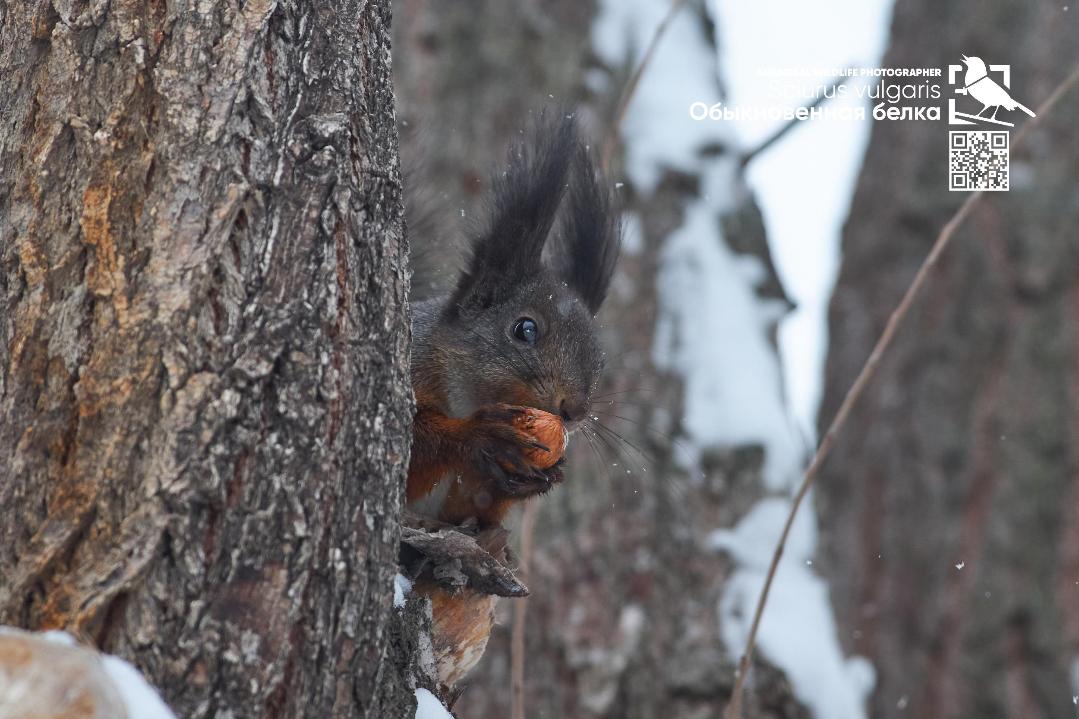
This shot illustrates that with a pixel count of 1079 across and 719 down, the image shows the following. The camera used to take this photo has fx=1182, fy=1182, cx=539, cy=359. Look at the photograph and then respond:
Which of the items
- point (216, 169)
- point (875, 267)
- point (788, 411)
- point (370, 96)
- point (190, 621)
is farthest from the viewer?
point (875, 267)

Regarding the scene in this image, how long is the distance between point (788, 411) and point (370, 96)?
6.77ft

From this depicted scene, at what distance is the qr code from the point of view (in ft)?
10.4

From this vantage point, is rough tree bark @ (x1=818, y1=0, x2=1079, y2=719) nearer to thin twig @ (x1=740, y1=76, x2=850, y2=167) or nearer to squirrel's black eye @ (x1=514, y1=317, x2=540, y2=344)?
thin twig @ (x1=740, y1=76, x2=850, y2=167)

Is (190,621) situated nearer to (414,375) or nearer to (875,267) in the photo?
(414,375)

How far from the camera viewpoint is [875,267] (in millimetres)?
3934

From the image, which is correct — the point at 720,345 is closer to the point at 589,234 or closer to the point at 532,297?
the point at 589,234

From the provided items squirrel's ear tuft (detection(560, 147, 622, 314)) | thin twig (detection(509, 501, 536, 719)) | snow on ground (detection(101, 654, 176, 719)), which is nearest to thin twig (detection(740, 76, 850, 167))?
squirrel's ear tuft (detection(560, 147, 622, 314))

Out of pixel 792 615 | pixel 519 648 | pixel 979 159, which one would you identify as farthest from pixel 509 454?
pixel 979 159

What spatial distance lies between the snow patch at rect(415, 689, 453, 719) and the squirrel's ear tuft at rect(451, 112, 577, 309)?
0.89 m

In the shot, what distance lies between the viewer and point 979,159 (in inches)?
128

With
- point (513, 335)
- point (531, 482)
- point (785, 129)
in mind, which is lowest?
point (531, 482)

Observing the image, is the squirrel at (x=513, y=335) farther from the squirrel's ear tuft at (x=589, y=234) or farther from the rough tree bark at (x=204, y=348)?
the rough tree bark at (x=204, y=348)

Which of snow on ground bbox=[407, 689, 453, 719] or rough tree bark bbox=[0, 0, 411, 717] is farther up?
rough tree bark bbox=[0, 0, 411, 717]

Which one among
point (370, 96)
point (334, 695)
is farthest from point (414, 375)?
point (334, 695)
